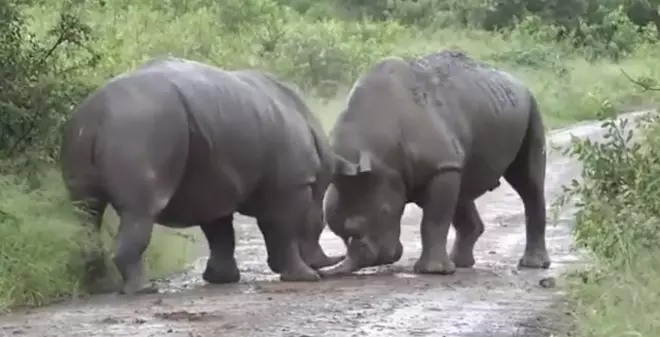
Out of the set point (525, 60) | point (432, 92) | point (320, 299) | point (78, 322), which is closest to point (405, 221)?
point (432, 92)

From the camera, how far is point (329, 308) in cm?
910

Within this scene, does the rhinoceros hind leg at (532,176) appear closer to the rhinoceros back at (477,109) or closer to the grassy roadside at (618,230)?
the rhinoceros back at (477,109)

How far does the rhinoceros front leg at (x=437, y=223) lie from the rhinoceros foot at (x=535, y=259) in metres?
1.11

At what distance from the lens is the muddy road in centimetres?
815

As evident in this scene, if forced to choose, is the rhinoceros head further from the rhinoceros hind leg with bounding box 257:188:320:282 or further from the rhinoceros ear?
the rhinoceros hind leg with bounding box 257:188:320:282

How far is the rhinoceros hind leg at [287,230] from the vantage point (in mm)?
11086

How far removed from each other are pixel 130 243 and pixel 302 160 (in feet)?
6.28

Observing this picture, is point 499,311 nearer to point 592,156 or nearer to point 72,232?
point 592,156

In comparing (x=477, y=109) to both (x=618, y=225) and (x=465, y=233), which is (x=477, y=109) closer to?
(x=465, y=233)

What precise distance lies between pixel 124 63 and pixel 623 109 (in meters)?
13.8

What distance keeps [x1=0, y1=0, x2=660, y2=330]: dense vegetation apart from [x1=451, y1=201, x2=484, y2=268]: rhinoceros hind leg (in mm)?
2117

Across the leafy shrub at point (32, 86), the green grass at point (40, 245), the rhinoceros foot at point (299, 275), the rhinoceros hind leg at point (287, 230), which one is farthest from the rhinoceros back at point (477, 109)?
the green grass at point (40, 245)

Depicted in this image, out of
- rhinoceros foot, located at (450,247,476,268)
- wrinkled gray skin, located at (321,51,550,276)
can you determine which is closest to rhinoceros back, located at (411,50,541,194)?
wrinkled gray skin, located at (321,51,550,276)

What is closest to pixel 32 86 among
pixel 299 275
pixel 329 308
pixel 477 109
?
pixel 299 275
